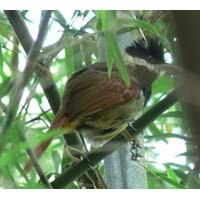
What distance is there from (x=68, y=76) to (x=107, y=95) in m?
0.07

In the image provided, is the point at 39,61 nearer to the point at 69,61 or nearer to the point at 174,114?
the point at 69,61

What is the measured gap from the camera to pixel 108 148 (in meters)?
0.75

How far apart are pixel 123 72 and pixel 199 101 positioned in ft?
1.24

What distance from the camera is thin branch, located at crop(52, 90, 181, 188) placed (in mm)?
639

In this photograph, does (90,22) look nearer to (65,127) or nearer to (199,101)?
(65,127)

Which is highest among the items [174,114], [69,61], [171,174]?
[69,61]

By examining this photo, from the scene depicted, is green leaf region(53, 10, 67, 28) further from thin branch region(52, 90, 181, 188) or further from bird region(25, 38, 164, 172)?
thin branch region(52, 90, 181, 188)

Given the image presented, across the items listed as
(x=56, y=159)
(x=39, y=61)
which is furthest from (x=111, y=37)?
(x=56, y=159)

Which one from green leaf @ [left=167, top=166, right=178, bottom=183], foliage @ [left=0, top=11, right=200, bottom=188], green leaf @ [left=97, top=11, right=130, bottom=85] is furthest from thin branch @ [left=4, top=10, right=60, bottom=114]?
green leaf @ [left=167, top=166, right=178, bottom=183]

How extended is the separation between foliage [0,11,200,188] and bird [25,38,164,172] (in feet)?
0.07
